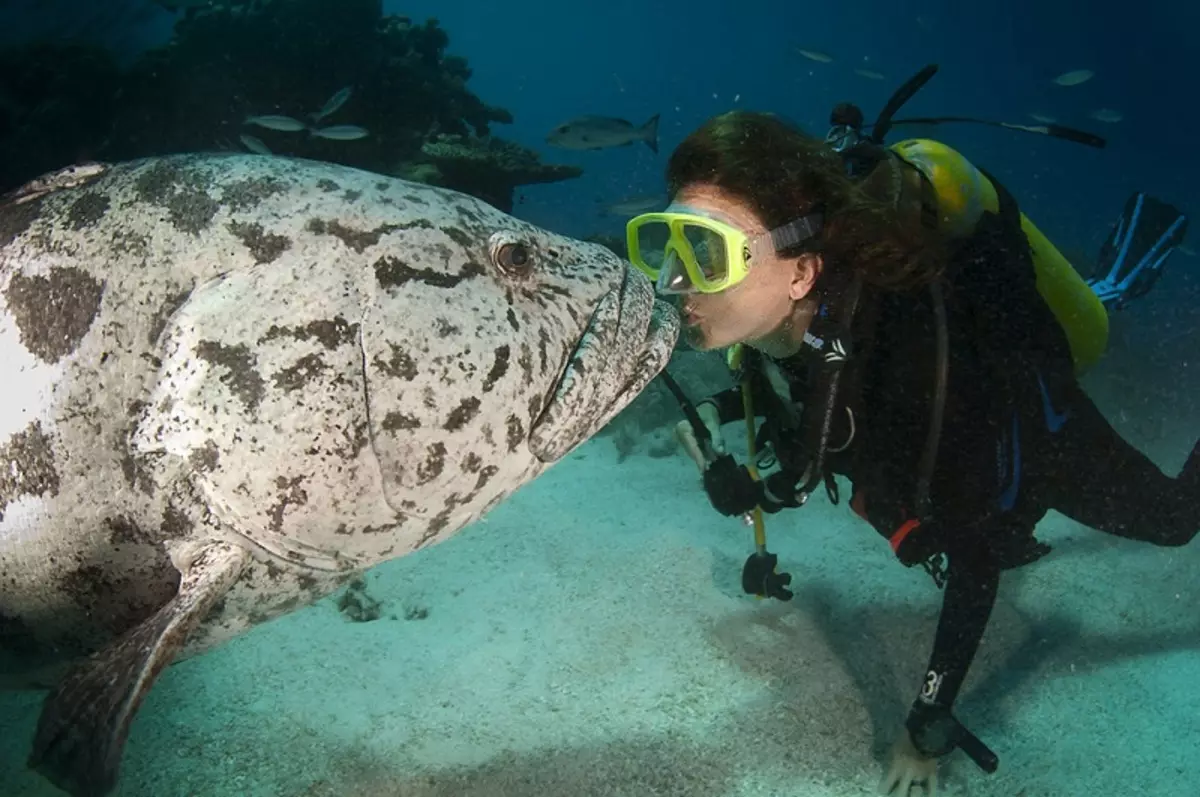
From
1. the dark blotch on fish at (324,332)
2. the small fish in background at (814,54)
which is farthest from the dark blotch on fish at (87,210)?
the small fish in background at (814,54)

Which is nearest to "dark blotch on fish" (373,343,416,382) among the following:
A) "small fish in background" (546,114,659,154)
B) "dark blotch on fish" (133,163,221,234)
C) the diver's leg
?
"dark blotch on fish" (133,163,221,234)

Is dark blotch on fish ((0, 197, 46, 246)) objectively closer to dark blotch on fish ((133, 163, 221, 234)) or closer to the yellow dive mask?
dark blotch on fish ((133, 163, 221, 234))

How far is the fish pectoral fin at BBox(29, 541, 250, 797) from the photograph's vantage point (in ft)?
4.83

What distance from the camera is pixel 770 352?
11.3 feet

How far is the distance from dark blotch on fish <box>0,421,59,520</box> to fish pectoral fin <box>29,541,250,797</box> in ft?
1.64

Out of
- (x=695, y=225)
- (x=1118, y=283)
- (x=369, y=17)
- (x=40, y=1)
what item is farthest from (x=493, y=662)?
(x=40, y=1)

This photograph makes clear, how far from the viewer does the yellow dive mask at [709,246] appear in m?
2.85

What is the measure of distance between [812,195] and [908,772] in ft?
8.64

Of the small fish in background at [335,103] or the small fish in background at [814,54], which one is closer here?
the small fish in background at [335,103]

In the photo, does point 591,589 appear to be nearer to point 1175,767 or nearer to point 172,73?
point 1175,767

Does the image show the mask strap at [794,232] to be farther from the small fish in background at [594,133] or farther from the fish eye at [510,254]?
the small fish in background at [594,133]

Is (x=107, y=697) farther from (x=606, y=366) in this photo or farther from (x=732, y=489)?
(x=732, y=489)

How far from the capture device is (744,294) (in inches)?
121

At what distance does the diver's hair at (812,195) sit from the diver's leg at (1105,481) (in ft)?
3.82
